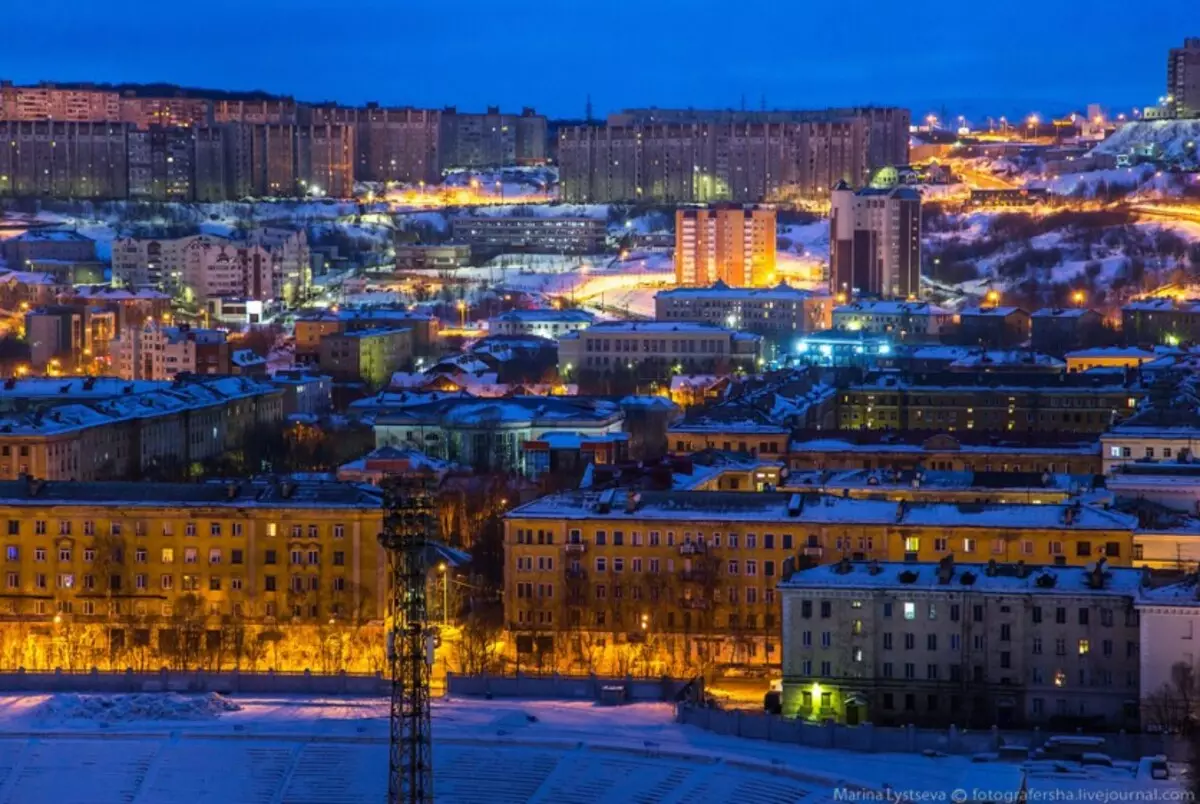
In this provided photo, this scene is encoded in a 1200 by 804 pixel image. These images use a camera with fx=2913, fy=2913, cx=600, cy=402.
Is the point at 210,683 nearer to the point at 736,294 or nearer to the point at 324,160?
the point at 736,294

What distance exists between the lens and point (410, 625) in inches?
399

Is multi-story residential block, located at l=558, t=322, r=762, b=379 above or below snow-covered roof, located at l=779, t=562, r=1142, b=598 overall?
above

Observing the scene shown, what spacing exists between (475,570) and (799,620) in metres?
4.26

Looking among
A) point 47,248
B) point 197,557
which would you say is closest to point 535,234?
point 47,248

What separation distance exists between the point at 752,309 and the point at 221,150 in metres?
18.8

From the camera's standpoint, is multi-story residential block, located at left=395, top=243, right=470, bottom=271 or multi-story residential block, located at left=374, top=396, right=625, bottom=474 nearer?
multi-story residential block, located at left=374, top=396, right=625, bottom=474

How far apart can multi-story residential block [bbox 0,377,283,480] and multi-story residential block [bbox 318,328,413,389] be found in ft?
16.3

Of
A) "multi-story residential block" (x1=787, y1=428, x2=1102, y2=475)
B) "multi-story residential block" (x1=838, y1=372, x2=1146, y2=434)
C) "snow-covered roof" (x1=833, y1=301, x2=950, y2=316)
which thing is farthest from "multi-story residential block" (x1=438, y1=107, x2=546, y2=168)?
"multi-story residential block" (x1=787, y1=428, x2=1102, y2=475)

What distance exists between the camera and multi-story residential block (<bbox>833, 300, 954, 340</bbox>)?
124 ft

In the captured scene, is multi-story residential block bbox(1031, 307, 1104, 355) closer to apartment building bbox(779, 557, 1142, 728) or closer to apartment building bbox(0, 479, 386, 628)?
apartment building bbox(0, 479, 386, 628)

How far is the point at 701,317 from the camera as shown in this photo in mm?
40156

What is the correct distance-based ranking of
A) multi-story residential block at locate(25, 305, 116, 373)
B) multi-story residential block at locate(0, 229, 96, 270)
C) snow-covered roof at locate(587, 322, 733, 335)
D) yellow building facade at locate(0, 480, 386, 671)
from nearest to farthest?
yellow building facade at locate(0, 480, 386, 671) → snow-covered roof at locate(587, 322, 733, 335) → multi-story residential block at locate(25, 305, 116, 373) → multi-story residential block at locate(0, 229, 96, 270)

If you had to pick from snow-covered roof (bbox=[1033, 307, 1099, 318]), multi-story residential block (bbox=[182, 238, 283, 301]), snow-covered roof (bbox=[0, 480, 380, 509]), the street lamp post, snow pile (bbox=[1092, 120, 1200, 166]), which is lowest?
the street lamp post

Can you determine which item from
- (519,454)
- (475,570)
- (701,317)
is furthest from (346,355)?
(475,570)
